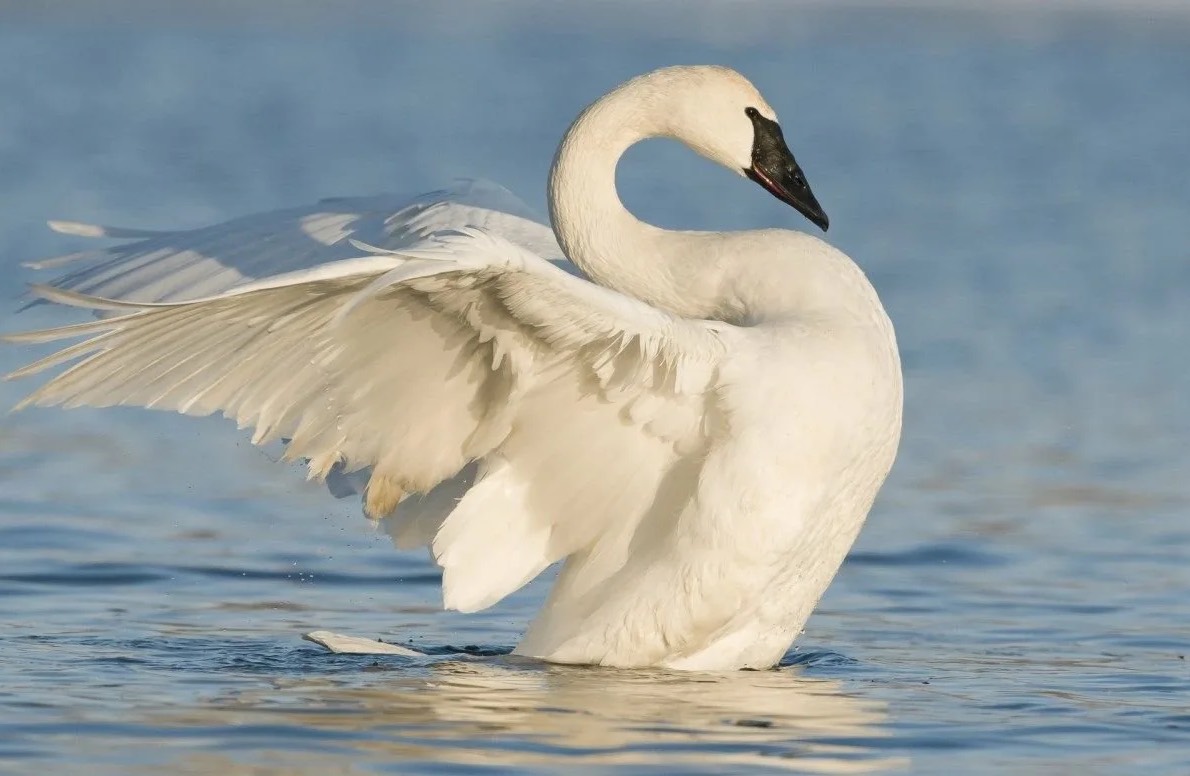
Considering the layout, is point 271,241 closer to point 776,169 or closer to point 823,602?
point 776,169

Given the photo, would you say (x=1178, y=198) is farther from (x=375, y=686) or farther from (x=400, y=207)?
(x=375, y=686)

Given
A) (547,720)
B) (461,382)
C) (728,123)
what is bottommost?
(547,720)

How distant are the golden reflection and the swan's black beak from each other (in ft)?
5.38

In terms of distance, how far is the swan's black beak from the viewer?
8.00m

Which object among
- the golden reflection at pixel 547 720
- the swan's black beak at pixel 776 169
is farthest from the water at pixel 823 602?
the swan's black beak at pixel 776 169

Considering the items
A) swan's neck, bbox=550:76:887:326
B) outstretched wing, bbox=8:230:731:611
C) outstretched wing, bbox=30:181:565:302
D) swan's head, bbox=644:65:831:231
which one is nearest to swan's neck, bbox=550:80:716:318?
swan's neck, bbox=550:76:887:326

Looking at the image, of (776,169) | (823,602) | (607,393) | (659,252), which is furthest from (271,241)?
(823,602)

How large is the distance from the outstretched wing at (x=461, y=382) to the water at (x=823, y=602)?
20.1 inches

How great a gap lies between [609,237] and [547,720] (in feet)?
5.57

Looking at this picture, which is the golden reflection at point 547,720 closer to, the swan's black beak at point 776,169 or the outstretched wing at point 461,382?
the outstretched wing at point 461,382

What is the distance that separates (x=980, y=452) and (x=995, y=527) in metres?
1.32

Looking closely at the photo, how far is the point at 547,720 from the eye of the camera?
667cm

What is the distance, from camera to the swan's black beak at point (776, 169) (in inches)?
315

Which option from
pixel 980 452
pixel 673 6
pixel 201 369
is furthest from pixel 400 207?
pixel 673 6
